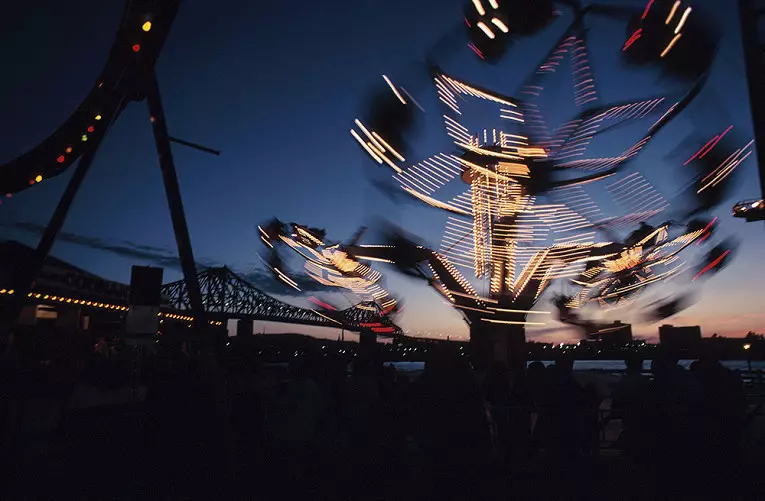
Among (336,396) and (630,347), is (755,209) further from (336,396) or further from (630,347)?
(630,347)

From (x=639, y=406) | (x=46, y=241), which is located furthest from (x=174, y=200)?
(x=639, y=406)

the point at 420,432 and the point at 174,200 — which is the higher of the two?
the point at 174,200

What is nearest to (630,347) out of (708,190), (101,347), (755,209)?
(708,190)

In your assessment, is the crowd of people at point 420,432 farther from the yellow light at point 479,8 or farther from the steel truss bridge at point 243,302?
the steel truss bridge at point 243,302

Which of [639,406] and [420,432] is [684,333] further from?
[420,432]

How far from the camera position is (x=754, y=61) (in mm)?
5156

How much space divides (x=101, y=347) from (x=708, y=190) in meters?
24.4

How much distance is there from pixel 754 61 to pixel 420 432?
4754mm

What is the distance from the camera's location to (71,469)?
24.5 ft

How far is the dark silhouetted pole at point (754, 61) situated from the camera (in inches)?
201

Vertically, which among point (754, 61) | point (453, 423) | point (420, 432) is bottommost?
point (420, 432)

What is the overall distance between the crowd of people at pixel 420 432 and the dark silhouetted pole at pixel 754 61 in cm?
288

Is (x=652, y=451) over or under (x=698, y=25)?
under

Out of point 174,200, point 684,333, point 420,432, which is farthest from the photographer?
point 684,333
